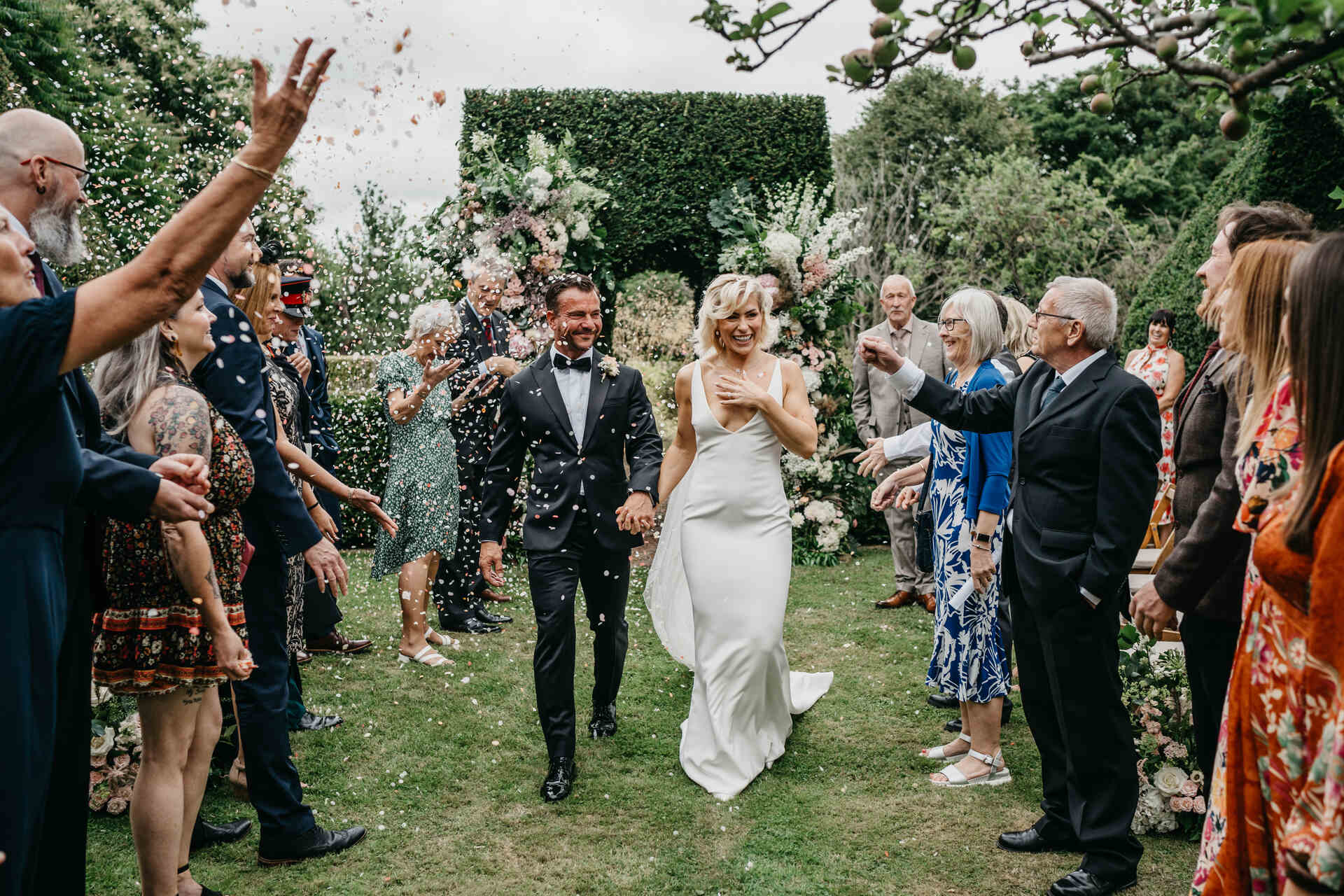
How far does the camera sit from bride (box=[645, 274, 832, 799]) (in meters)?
4.37

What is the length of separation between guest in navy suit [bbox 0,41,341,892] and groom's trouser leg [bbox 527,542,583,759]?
2.32 meters

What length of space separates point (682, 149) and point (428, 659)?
22.7 ft

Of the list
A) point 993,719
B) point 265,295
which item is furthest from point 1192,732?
point 265,295

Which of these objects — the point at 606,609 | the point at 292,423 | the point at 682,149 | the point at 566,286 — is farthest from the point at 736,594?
the point at 682,149

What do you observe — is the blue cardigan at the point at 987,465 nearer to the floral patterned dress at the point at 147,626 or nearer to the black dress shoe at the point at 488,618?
the floral patterned dress at the point at 147,626

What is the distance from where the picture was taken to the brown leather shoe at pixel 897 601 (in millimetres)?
7559

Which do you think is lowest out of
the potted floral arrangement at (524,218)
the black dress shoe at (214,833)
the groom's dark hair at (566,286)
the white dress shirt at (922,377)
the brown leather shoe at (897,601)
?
the brown leather shoe at (897,601)

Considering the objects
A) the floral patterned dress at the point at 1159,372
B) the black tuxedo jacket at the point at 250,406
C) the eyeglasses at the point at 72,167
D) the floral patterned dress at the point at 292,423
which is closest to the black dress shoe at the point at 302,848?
the black tuxedo jacket at the point at 250,406

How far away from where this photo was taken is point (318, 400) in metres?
5.90

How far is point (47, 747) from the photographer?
2012mm

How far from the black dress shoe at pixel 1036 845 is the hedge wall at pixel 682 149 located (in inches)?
311

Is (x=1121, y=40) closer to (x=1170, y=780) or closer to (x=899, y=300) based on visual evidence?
(x=1170, y=780)

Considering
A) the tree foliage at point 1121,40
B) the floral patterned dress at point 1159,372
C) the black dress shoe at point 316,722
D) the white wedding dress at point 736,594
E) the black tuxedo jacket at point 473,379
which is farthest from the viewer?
the floral patterned dress at point 1159,372

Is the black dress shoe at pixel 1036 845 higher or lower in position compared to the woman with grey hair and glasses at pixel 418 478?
lower
